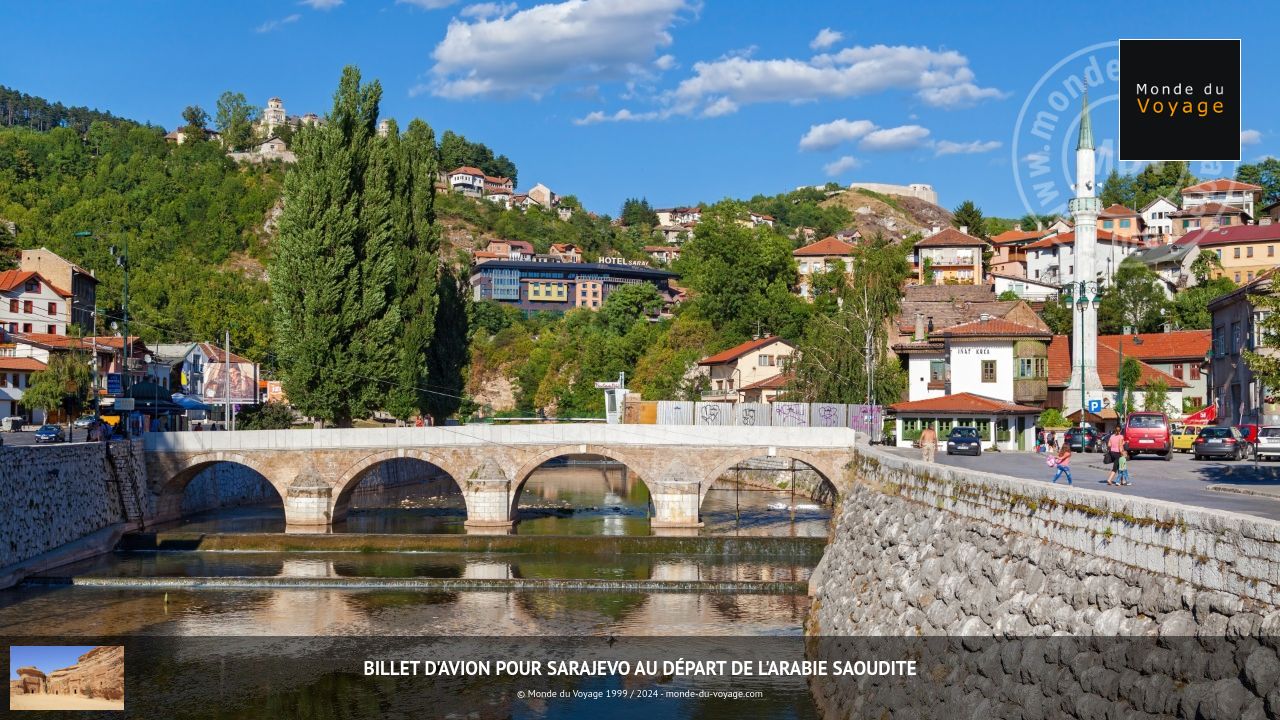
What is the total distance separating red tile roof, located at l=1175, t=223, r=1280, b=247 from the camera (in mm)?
84125

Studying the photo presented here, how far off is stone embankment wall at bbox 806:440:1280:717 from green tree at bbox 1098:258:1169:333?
201 feet

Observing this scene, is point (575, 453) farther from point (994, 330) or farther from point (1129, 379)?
point (1129, 379)

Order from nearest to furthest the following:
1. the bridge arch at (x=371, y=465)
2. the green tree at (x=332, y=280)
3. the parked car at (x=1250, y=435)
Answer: the parked car at (x=1250, y=435) < the bridge arch at (x=371, y=465) < the green tree at (x=332, y=280)

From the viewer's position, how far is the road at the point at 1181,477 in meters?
17.4

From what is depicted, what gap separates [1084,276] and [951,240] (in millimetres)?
32990

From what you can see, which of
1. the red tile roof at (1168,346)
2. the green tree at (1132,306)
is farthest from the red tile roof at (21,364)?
the green tree at (1132,306)

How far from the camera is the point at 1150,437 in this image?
111 ft

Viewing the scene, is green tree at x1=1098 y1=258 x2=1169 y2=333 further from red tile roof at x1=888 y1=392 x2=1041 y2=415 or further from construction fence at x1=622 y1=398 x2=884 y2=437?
A: construction fence at x1=622 y1=398 x2=884 y2=437

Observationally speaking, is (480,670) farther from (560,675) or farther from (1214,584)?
(1214,584)

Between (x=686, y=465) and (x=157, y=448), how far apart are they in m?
21.3

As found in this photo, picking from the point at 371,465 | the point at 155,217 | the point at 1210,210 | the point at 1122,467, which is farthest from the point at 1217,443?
the point at 155,217

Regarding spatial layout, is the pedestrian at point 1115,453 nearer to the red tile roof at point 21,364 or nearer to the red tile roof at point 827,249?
the red tile roof at point 21,364

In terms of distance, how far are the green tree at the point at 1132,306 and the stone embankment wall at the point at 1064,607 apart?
61.3m

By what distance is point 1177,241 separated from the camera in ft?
311
